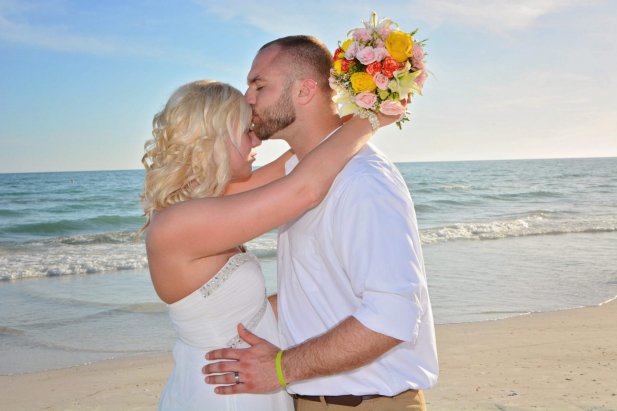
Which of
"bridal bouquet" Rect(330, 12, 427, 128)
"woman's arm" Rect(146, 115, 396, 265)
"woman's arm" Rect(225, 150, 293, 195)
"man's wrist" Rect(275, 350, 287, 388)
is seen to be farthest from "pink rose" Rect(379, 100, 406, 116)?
"woman's arm" Rect(225, 150, 293, 195)

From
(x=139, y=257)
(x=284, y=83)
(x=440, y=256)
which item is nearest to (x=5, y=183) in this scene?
(x=139, y=257)

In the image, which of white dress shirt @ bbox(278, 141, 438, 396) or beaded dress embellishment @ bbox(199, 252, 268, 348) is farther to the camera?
beaded dress embellishment @ bbox(199, 252, 268, 348)

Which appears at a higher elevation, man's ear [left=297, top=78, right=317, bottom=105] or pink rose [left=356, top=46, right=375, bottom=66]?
pink rose [left=356, top=46, right=375, bottom=66]

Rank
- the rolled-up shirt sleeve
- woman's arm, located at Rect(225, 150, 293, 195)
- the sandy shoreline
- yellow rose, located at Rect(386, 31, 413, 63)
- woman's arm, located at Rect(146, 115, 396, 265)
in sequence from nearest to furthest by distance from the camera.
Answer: the rolled-up shirt sleeve
woman's arm, located at Rect(146, 115, 396, 265)
yellow rose, located at Rect(386, 31, 413, 63)
woman's arm, located at Rect(225, 150, 293, 195)
the sandy shoreline

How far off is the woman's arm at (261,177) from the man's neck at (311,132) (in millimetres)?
583

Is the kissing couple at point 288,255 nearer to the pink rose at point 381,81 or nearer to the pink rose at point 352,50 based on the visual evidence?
the pink rose at point 381,81

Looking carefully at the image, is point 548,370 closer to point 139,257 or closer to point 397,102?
point 397,102

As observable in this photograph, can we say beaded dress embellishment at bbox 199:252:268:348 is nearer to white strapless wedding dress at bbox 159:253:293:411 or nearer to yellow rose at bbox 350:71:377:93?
white strapless wedding dress at bbox 159:253:293:411

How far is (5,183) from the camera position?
49.2m

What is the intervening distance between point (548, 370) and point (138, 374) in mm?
4192

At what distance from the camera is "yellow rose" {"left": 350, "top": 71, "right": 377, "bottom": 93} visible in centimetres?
273

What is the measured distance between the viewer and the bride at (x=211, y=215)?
2545 mm

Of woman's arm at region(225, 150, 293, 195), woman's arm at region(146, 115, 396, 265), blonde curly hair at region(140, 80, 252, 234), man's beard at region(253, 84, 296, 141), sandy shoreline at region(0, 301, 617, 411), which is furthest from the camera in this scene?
sandy shoreline at region(0, 301, 617, 411)

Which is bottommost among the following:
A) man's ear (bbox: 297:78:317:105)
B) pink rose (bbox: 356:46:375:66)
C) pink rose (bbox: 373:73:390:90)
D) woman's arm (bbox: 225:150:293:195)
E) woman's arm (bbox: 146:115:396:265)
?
woman's arm (bbox: 146:115:396:265)
